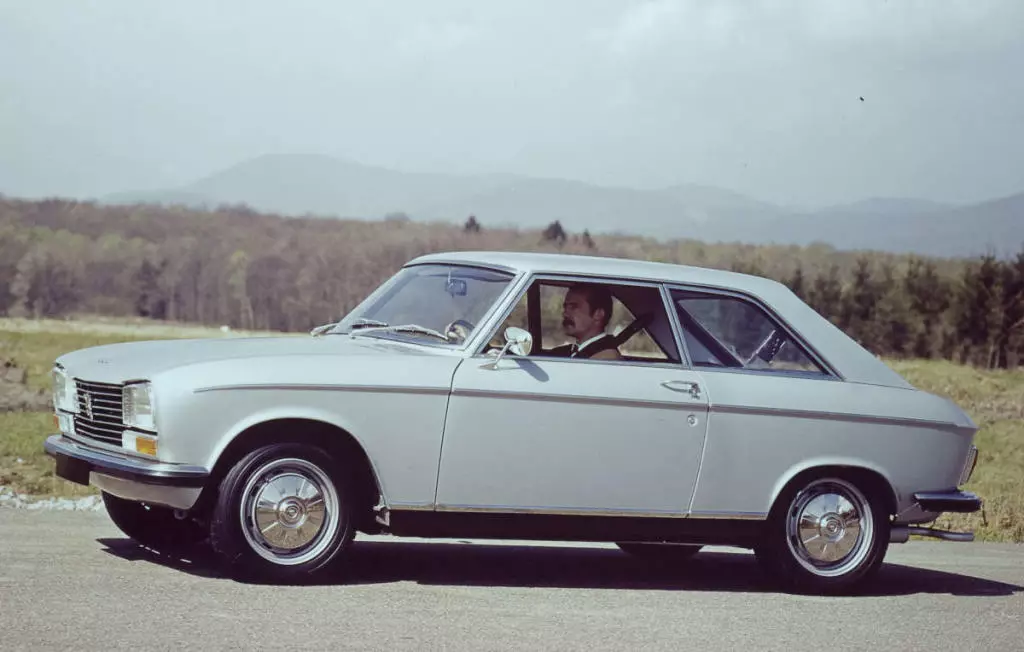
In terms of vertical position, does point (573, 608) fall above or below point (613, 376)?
below

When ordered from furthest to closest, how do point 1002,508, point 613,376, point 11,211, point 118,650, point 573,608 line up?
point 11,211 → point 1002,508 → point 613,376 → point 573,608 → point 118,650

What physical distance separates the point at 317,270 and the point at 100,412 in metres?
121

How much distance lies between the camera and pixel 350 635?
20.1 ft

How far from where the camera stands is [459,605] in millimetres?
7008

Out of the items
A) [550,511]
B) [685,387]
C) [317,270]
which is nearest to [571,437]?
[550,511]

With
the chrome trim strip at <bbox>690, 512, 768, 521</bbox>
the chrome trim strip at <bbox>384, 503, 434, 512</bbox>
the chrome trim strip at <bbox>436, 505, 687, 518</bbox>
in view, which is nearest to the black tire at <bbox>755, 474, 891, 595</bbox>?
the chrome trim strip at <bbox>690, 512, 768, 521</bbox>

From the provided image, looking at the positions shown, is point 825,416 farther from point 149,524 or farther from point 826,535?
point 149,524

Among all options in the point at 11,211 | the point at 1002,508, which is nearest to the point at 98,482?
the point at 1002,508

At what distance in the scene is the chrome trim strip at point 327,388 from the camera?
23.2 ft

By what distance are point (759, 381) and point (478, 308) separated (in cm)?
159

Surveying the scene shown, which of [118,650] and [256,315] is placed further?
[256,315]

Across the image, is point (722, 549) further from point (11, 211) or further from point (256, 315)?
point (11, 211)

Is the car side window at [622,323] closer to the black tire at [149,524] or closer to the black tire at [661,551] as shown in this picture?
the black tire at [661,551]

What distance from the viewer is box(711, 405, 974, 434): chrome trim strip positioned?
26.5 feet
